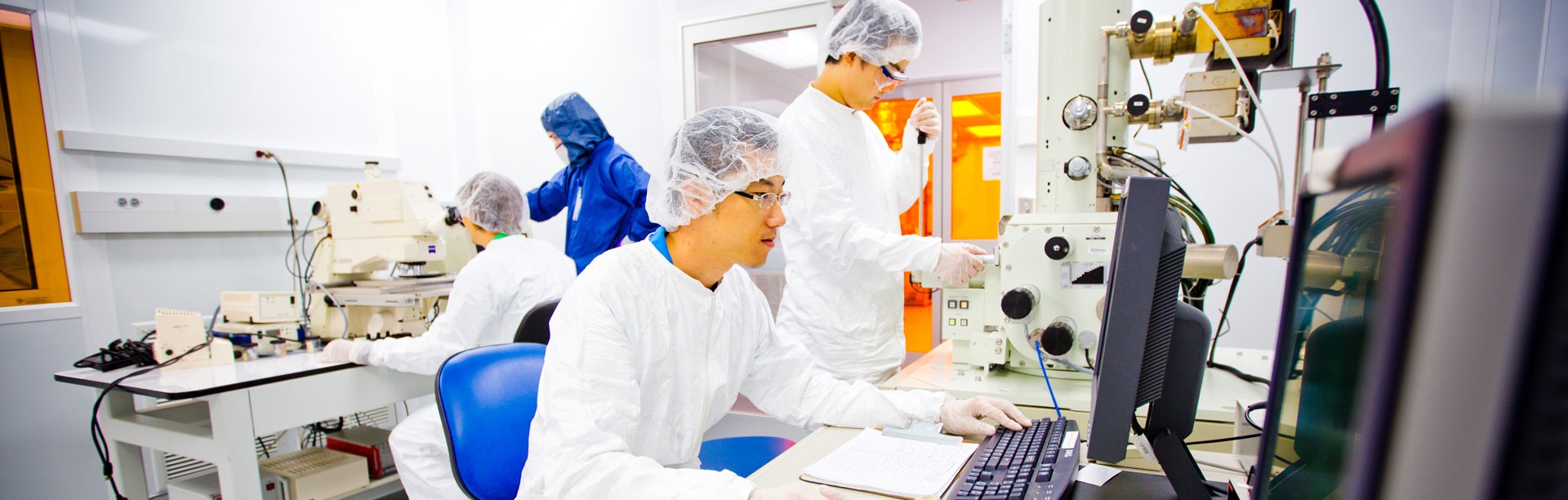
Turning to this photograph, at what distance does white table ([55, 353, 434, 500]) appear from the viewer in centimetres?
176

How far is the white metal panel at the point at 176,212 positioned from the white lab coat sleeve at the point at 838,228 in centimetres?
261

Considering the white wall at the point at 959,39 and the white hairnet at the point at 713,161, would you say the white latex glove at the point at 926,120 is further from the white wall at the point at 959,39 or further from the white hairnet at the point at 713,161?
the white wall at the point at 959,39

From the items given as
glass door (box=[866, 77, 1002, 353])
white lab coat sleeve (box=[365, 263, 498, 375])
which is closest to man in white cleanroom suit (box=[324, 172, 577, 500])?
white lab coat sleeve (box=[365, 263, 498, 375])

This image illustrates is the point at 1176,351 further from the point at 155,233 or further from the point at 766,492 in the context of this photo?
the point at 155,233

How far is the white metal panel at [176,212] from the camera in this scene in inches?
97.7

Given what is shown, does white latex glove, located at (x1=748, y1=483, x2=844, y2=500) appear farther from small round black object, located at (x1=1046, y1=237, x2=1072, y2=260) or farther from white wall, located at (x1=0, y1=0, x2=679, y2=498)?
white wall, located at (x1=0, y1=0, x2=679, y2=498)

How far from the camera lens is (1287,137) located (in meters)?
2.35

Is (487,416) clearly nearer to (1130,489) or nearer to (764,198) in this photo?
(764,198)

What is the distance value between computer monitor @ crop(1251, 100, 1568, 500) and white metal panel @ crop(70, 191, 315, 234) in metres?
3.55

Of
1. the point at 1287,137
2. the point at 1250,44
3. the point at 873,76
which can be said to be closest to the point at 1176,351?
the point at 1250,44

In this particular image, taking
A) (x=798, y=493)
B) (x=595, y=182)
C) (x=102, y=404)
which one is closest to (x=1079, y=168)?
(x=798, y=493)

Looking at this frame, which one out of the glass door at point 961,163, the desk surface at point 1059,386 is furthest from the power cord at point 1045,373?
the glass door at point 961,163

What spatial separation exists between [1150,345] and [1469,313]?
602mm

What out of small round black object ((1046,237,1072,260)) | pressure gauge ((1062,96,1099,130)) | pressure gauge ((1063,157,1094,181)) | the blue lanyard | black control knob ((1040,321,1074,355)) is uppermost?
pressure gauge ((1062,96,1099,130))
